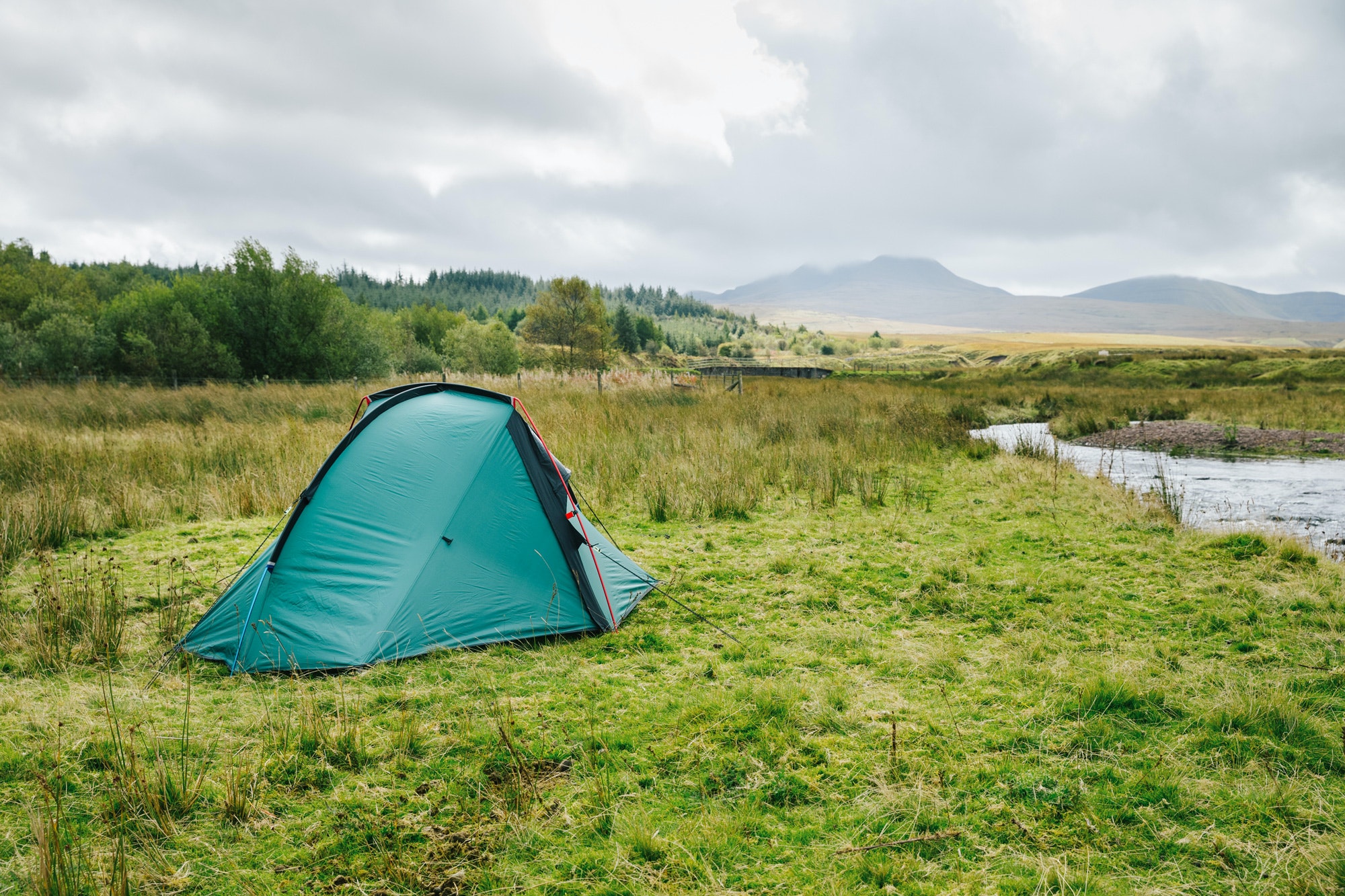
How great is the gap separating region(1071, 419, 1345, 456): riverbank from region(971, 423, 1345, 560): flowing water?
2.70ft

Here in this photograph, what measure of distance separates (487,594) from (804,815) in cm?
272

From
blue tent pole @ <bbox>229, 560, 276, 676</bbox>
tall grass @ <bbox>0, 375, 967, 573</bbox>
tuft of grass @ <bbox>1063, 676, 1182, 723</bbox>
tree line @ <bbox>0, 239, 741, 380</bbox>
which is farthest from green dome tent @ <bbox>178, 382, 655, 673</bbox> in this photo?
tree line @ <bbox>0, 239, 741, 380</bbox>

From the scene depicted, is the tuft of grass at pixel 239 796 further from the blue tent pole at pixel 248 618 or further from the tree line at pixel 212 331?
the tree line at pixel 212 331

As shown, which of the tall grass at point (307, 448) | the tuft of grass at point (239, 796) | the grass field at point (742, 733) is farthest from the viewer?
the tall grass at point (307, 448)

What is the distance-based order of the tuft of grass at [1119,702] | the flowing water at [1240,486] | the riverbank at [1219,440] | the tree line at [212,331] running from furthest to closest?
the tree line at [212,331] → the riverbank at [1219,440] → the flowing water at [1240,486] → the tuft of grass at [1119,702]

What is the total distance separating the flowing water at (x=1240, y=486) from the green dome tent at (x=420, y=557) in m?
7.74

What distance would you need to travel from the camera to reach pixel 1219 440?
16.4 m

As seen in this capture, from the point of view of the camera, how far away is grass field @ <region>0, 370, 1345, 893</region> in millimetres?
2539

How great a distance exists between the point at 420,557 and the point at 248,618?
1103 mm

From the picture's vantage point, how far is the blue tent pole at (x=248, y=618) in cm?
421

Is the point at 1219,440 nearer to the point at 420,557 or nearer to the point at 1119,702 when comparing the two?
the point at 1119,702

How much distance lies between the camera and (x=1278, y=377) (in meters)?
33.6

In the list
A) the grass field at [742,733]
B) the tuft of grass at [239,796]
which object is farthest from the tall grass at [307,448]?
the tuft of grass at [239,796]

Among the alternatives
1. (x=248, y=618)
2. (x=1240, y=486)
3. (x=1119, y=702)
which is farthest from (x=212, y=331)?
(x=1240, y=486)
